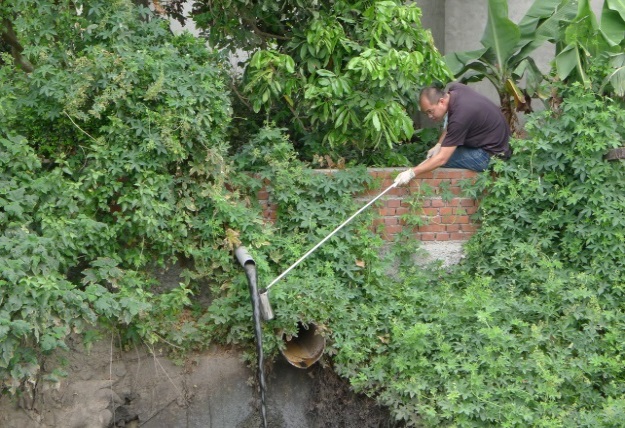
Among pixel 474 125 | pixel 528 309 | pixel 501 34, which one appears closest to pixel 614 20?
pixel 501 34

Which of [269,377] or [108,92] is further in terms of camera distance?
[269,377]

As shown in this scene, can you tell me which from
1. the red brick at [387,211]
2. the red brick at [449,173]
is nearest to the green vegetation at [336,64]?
the red brick at [449,173]

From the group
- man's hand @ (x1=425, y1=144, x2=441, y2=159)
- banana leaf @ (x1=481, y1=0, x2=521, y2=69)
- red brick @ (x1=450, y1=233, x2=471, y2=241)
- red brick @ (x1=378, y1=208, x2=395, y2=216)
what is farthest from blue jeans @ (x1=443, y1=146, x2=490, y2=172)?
banana leaf @ (x1=481, y1=0, x2=521, y2=69)

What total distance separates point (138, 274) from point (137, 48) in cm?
184

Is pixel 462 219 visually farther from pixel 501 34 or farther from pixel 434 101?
pixel 501 34

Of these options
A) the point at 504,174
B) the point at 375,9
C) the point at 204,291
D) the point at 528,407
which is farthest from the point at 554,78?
the point at 204,291

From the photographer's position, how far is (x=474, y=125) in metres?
7.71

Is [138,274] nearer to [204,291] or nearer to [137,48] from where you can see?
[204,291]

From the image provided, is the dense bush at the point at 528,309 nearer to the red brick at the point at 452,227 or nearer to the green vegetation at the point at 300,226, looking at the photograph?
the green vegetation at the point at 300,226

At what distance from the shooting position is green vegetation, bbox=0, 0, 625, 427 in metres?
6.47

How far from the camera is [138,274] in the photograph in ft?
22.9

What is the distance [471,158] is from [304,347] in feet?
7.48

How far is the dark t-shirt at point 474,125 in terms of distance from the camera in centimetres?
766

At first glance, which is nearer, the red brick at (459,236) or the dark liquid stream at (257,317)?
the dark liquid stream at (257,317)
